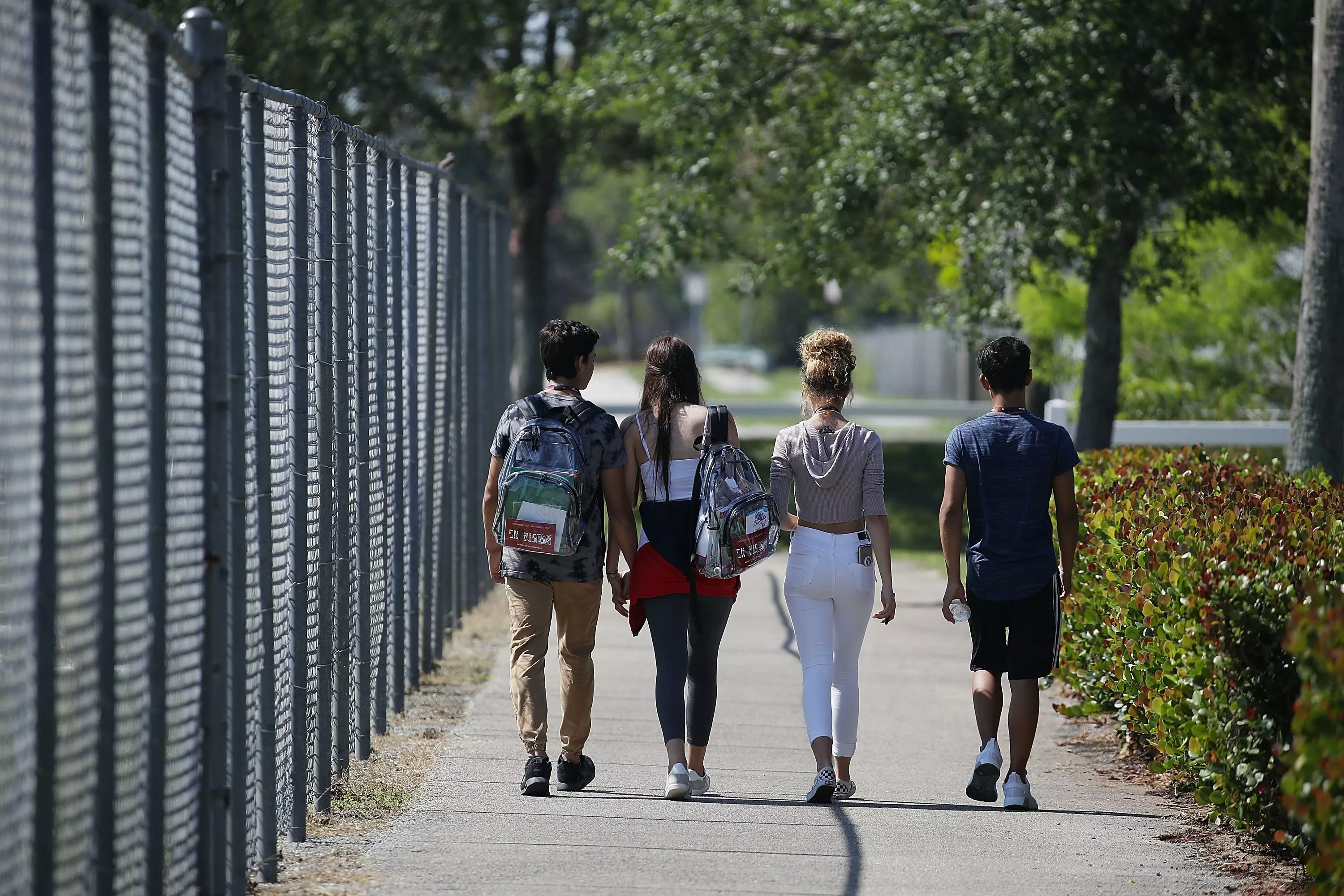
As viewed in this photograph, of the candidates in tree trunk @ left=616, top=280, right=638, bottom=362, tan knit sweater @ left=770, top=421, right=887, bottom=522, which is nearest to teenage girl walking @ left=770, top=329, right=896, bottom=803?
tan knit sweater @ left=770, top=421, right=887, bottom=522

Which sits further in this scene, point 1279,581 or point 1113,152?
point 1113,152

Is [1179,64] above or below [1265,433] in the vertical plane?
above

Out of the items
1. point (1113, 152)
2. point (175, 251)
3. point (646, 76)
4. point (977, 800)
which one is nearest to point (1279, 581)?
point (977, 800)

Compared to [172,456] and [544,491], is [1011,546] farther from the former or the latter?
[172,456]

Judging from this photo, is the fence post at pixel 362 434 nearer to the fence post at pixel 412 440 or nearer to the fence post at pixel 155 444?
the fence post at pixel 412 440

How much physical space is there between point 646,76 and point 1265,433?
7111mm

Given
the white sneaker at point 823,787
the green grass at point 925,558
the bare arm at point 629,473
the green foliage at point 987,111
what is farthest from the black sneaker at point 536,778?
the green grass at point 925,558

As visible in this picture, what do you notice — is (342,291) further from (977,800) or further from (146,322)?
(977,800)

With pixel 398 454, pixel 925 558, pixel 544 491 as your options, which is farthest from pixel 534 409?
pixel 925 558

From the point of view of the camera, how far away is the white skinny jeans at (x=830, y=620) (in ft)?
20.3

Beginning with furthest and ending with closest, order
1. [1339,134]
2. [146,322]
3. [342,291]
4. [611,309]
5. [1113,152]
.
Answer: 1. [611,309]
2. [1113,152]
3. [1339,134]
4. [342,291]
5. [146,322]

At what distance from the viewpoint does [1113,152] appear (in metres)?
12.1

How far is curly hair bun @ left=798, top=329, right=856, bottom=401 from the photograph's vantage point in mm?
6250

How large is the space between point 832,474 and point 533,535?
43.8 inches
